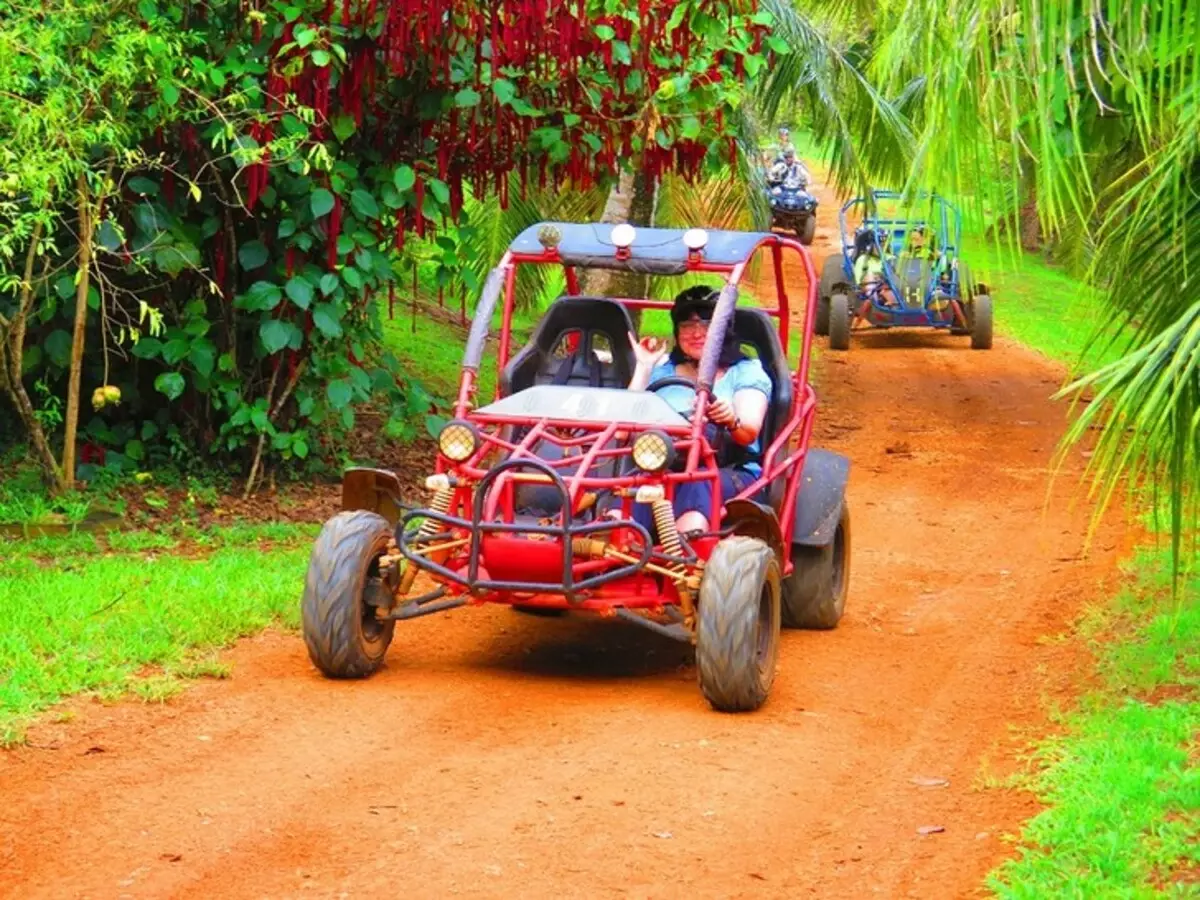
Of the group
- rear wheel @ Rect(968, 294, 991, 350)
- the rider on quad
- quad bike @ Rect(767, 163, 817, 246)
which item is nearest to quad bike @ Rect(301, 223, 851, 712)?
rear wheel @ Rect(968, 294, 991, 350)

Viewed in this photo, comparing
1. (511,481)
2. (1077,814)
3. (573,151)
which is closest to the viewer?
(1077,814)

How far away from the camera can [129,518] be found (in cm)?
1095

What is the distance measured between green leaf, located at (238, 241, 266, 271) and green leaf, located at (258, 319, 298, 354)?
36cm

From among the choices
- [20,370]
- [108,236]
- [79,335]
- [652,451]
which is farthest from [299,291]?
[652,451]

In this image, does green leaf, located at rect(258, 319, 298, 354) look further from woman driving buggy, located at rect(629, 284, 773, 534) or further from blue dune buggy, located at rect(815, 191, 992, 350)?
blue dune buggy, located at rect(815, 191, 992, 350)

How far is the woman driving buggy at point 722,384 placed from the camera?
8320mm

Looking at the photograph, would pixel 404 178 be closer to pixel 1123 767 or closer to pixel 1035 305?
pixel 1123 767

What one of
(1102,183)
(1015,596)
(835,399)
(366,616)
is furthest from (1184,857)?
(835,399)

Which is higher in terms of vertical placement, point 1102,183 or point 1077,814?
point 1102,183

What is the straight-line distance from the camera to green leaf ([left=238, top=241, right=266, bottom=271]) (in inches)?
445

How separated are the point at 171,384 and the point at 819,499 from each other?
4277 mm

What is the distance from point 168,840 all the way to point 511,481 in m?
2.33

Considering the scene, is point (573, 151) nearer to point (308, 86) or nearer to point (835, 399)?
point (308, 86)

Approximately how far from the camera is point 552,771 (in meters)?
6.38
